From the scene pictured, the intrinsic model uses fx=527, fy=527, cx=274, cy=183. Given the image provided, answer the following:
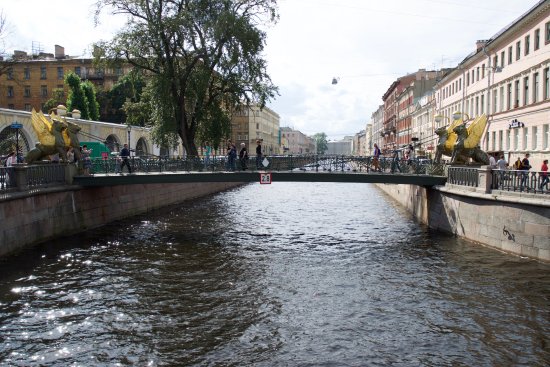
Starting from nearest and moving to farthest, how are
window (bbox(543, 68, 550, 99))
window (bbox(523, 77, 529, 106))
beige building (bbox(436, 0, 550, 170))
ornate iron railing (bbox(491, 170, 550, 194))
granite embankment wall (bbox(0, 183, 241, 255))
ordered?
ornate iron railing (bbox(491, 170, 550, 194)) → granite embankment wall (bbox(0, 183, 241, 255)) → window (bbox(543, 68, 550, 99)) → beige building (bbox(436, 0, 550, 170)) → window (bbox(523, 77, 529, 106))

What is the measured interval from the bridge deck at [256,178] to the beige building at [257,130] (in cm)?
7996

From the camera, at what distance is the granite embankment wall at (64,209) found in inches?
673

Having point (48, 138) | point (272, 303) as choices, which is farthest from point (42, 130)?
point (272, 303)

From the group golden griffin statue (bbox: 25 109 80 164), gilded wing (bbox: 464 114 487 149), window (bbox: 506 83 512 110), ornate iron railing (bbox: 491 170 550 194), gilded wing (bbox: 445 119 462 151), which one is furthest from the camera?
window (bbox: 506 83 512 110)

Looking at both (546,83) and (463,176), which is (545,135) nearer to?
(546,83)

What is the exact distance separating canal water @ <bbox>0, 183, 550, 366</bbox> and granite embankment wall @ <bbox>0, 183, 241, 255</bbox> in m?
0.66

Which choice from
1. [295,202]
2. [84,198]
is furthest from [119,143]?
[84,198]

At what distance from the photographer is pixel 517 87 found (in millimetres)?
35250

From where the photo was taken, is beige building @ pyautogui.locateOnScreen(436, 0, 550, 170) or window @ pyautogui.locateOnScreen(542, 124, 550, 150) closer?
window @ pyautogui.locateOnScreen(542, 124, 550, 150)

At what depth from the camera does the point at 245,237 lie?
2159cm

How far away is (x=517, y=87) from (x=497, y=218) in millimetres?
21340

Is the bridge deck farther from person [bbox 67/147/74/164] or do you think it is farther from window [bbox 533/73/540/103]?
window [bbox 533/73/540/103]

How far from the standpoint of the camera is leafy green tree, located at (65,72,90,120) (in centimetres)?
5818

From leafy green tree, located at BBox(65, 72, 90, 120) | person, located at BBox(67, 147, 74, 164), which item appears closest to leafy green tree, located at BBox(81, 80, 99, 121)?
leafy green tree, located at BBox(65, 72, 90, 120)
